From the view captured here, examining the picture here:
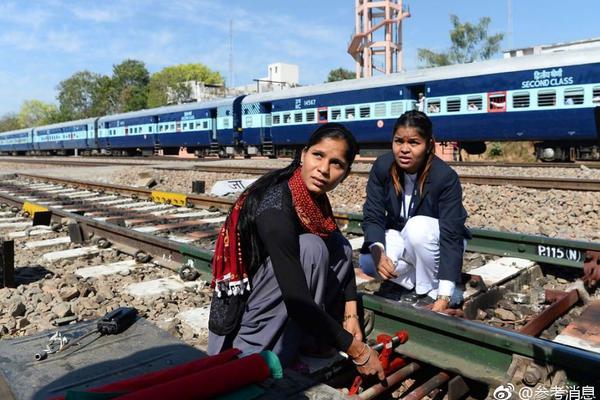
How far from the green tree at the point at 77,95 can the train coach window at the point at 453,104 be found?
80.7 m

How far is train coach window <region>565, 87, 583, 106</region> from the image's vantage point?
40.8ft

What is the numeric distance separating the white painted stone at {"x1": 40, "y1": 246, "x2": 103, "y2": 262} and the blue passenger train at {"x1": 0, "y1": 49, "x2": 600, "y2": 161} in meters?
9.24

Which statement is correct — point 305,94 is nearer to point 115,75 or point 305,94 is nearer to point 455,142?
point 455,142

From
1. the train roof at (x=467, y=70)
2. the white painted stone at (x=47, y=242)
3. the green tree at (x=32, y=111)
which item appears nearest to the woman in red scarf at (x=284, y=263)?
the white painted stone at (x=47, y=242)

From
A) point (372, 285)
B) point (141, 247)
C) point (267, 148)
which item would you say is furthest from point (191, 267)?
point (267, 148)

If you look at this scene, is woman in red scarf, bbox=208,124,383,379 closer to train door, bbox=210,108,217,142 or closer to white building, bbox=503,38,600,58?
train door, bbox=210,108,217,142

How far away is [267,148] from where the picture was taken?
863 inches


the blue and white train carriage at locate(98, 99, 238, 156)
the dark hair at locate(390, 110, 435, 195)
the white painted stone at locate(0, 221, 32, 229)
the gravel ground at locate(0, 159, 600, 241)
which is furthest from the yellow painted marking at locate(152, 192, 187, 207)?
the blue and white train carriage at locate(98, 99, 238, 156)

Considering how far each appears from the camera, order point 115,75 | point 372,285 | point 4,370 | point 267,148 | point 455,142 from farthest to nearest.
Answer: point 115,75, point 267,148, point 455,142, point 372,285, point 4,370

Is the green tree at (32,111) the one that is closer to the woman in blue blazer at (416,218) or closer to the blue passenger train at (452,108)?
the blue passenger train at (452,108)

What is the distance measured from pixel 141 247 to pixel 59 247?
3.99 feet

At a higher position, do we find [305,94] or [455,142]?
[305,94]

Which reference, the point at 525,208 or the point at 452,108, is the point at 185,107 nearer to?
the point at 452,108

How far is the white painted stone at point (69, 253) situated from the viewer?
16.2 feet
